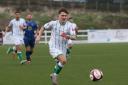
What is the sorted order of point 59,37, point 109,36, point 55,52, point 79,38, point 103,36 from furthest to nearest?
point 79,38 → point 103,36 → point 109,36 → point 59,37 → point 55,52

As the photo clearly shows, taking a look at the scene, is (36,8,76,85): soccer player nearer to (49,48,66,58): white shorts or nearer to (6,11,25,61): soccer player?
(49,48,66,58): white shorts

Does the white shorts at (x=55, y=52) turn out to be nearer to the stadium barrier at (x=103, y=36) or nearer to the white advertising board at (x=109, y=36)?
the stadium barrier at (x=103, y=36)

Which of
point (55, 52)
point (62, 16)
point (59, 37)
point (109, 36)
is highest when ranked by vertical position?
point (62, 16)

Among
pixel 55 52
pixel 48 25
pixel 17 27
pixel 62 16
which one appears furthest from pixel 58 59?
pixel 17 27

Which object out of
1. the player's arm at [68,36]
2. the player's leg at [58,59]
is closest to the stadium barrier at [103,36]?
the player's leg at [58,59]

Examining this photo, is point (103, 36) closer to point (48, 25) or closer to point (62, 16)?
point (48, 25)

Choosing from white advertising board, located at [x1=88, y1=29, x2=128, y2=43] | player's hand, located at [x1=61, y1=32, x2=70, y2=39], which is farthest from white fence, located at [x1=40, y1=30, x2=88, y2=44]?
player's hand, located at [x1=61, y1=32, x2=70, y2=39]

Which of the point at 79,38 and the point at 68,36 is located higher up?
the point at 68,36

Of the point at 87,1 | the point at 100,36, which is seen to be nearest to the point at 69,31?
the point at 100,36

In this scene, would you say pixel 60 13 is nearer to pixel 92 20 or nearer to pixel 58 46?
pixel 58 46

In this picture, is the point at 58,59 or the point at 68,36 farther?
the point at 58,59

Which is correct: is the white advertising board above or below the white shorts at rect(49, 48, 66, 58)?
below

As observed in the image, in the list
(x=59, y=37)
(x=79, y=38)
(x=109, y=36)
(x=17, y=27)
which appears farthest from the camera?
→ (x=79, y=38)

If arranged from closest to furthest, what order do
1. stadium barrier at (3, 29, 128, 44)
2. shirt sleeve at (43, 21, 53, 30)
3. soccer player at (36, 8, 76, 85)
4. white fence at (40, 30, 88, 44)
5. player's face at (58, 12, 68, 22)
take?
1. player's face at (58, 12, 68, 22)
2. soccer player at (36, 8, 76, 85)
3. shirt sleeve at (43, 21, 53, 30)
4. stadium barrier at (3, 29, 128, 44)
5. white fence at (40, 30, 88, 44)
